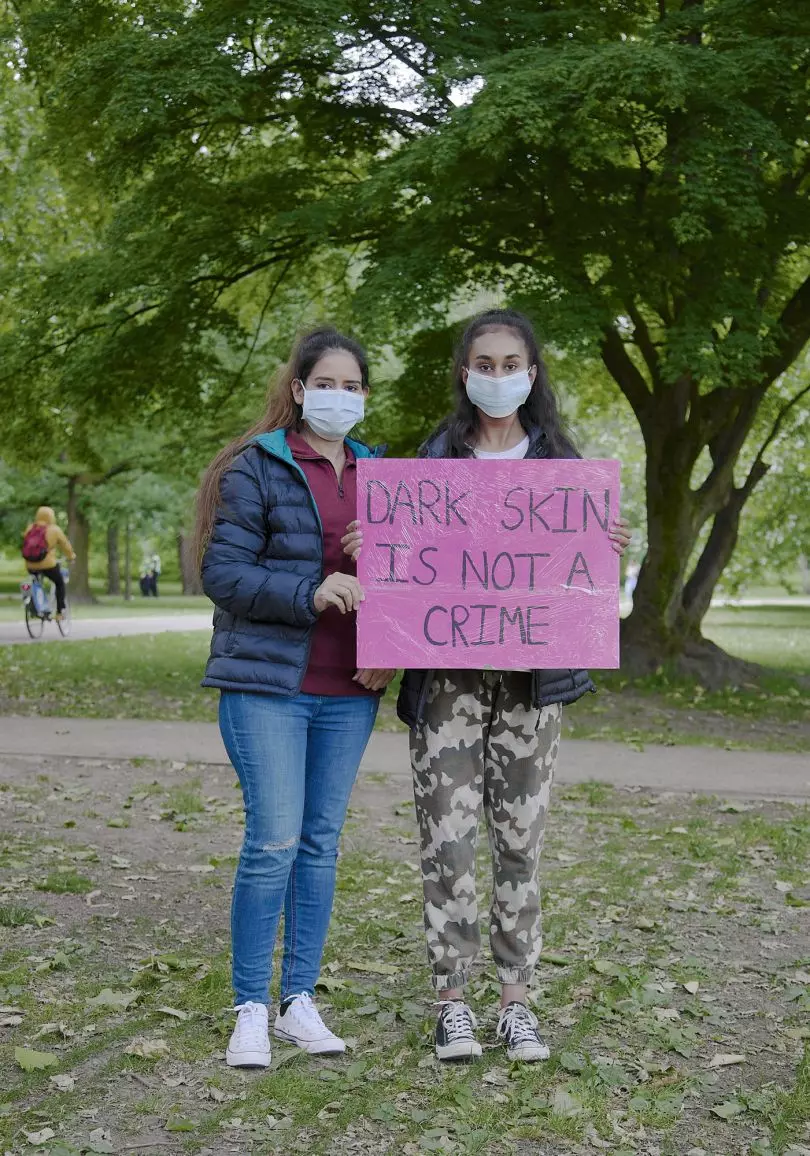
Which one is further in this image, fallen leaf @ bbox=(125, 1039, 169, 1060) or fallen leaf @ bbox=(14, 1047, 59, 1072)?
fallen leaf @ bbox=(125, 1039, 169, 1060)

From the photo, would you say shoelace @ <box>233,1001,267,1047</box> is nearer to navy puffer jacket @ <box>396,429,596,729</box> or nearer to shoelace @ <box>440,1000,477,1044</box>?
shoelace @ <box>440,1000,477,1044</box>

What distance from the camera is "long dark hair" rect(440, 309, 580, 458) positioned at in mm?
3982

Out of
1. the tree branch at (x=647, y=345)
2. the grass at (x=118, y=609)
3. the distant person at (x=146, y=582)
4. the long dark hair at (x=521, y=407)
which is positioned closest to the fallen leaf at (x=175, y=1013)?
the long dark hair at (x=521, y=407)

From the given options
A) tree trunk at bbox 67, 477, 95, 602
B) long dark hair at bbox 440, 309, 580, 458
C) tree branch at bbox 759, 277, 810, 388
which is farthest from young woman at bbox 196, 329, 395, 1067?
tree trunk at bbox 67, 477, 95, 602

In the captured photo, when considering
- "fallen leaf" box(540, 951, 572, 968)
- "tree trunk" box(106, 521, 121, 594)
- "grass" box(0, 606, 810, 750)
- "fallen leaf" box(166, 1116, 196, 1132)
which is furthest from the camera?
"tree trunk" box(106, 521, 121, 594)

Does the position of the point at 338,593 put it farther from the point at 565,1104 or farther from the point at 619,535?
the point at 565,1104

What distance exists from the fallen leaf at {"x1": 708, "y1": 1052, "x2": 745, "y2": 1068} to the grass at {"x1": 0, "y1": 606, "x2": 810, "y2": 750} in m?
6.23

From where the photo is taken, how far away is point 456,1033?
155 inches

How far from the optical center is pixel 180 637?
22.3 m

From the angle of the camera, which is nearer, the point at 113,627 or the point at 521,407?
the point at 521,407

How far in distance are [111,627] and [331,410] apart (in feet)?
72.9

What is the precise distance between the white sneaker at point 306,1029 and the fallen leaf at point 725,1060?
43.3 inches

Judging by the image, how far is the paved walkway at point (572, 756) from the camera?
862 centimetres

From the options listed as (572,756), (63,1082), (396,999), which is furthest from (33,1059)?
(572,756)
